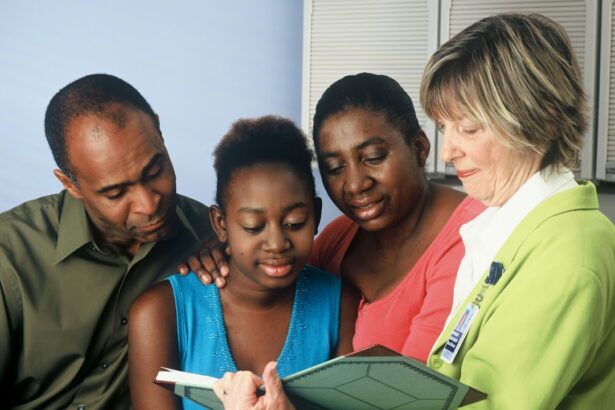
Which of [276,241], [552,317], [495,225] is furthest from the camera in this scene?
[276,241]

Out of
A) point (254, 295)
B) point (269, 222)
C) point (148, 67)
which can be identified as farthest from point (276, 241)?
point (148, 67)

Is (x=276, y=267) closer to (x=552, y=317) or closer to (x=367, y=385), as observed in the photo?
(x=367, y=385)

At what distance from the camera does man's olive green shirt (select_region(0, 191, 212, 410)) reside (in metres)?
1.27

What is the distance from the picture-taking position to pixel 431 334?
3.65 ft

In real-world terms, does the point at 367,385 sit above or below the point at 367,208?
below

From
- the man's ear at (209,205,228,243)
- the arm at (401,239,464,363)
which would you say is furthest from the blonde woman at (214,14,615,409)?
the man's ear at (209,205,228,243)

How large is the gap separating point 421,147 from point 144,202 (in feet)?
1.55

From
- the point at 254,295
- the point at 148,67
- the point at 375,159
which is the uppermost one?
the point at 148,67

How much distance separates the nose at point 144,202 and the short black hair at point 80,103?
0.40 feet

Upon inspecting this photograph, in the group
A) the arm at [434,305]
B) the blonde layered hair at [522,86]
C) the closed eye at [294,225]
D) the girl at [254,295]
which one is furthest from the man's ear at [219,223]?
the blonde layered hair at [522,86]

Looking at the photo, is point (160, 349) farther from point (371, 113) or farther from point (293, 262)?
point (371, 113)

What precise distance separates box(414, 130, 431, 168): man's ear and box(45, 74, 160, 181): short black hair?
1.54 ft

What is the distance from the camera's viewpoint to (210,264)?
1.25 meters

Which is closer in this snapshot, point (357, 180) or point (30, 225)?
point (357, 180)
